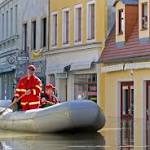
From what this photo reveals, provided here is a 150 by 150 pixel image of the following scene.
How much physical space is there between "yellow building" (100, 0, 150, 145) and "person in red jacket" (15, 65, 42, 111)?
444 inches

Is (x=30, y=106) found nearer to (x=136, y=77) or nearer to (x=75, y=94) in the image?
(x=136, y=77)

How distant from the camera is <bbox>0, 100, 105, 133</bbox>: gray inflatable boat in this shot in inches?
679

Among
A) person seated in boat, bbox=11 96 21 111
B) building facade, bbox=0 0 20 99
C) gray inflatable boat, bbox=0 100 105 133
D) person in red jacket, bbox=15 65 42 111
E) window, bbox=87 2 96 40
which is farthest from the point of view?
building facade, bbox=0 0 20 99

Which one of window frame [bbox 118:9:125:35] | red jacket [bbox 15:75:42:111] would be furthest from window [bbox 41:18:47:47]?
red jacket [bbox 15:75:42:111]

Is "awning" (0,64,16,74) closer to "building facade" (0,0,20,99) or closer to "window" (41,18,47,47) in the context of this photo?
"building facade" (0,0,20,99)

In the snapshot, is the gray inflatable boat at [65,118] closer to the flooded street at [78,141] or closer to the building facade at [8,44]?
the flooded street at [78,141]

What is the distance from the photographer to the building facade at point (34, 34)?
4362 centimetres

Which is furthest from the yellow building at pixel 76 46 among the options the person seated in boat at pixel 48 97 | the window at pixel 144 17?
the person seated in boat at pixel 48 97

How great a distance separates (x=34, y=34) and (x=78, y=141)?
31.0m

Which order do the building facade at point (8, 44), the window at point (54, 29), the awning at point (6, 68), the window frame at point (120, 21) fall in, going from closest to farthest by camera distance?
the window frame at point (120, 21), the window at point (54, 29), the awning at point (6, 68), the building facade at point (8, 44)

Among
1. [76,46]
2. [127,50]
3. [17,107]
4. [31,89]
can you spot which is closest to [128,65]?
[127,50]

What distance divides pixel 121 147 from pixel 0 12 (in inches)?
1700

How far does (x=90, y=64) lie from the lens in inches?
1411

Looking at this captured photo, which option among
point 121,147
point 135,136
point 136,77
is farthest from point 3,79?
point 121,147
